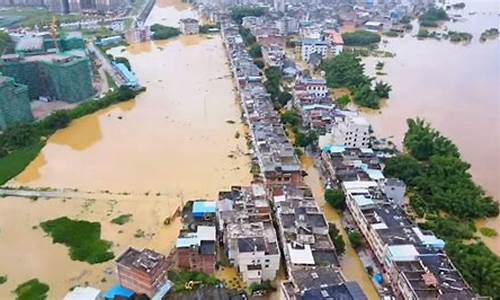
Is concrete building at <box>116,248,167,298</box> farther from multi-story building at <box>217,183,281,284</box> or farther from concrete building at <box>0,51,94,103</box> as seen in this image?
concrete building at <box>0,51,94,103</box>

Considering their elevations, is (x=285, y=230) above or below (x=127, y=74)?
below

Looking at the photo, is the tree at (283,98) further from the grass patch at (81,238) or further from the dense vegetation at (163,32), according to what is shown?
the dense vegetation at (163,32)

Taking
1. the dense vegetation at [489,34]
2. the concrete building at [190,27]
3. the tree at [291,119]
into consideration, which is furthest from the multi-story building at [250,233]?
the dense vegetation at [489,34]

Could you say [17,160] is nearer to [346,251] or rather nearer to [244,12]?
[346,251]

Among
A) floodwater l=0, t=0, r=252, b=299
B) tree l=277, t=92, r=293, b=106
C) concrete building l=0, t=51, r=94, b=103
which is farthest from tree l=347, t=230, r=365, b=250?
concrete building l=0, t=51, r=94, b=103

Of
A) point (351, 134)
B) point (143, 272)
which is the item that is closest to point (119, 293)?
point (143, 272)

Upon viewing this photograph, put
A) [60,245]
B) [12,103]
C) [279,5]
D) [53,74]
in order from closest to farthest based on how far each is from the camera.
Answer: [60,245] → [12,103] → [53,74] → [279,5]
